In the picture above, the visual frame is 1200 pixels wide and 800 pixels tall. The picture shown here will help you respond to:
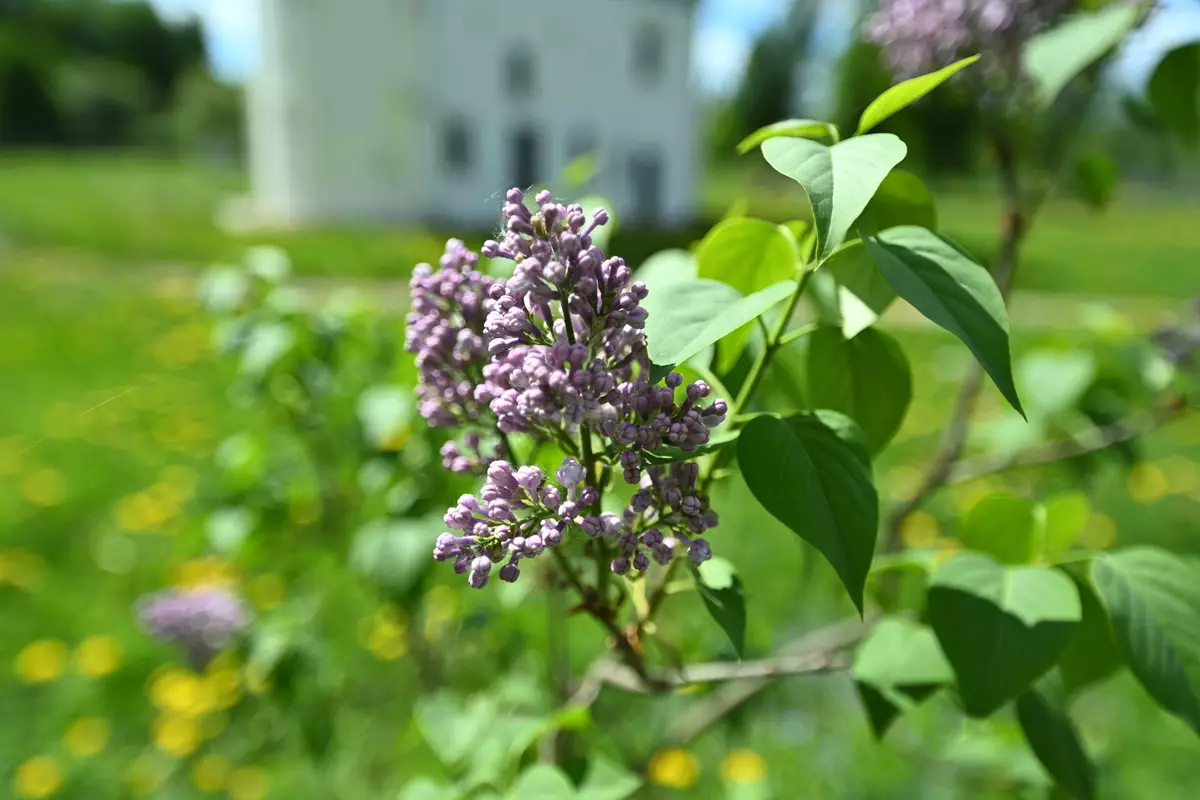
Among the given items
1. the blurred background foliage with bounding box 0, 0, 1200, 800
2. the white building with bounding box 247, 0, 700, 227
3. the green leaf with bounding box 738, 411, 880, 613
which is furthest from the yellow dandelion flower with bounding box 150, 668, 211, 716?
the white building with bounding box 247, 0, 700, 227

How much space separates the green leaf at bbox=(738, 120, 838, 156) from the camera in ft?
2.46

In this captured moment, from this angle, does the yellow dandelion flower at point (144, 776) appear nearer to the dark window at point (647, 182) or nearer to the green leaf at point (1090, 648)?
the green leaf at point (1090, 648)

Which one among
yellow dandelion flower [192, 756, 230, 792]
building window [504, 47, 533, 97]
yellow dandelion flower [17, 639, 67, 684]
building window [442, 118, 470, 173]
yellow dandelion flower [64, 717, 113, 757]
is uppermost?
Result: yellow dandelion flower [192, 756, 230, 792]

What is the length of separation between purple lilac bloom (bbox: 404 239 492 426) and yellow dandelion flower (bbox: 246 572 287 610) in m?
2.40

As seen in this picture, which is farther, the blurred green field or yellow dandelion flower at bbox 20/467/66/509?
yellow dandelion flower at bbox 20/467/66/509

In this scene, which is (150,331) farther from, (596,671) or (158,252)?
(596,671)

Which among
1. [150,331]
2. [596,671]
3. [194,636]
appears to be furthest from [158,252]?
[596,671]

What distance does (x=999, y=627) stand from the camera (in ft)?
2.70

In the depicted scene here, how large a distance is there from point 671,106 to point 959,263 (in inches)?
693

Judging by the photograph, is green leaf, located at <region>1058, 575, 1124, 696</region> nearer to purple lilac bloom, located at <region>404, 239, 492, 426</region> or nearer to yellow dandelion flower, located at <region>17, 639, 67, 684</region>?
purple lilac bloom, located at <region>404, 239, 492, 426</region>

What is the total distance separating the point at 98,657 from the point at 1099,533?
11.7 feet

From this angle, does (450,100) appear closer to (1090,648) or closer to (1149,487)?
(1149,487)

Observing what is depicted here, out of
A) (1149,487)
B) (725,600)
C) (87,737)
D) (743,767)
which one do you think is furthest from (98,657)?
(1149,487)

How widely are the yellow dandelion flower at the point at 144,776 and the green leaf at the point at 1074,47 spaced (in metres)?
2.39
